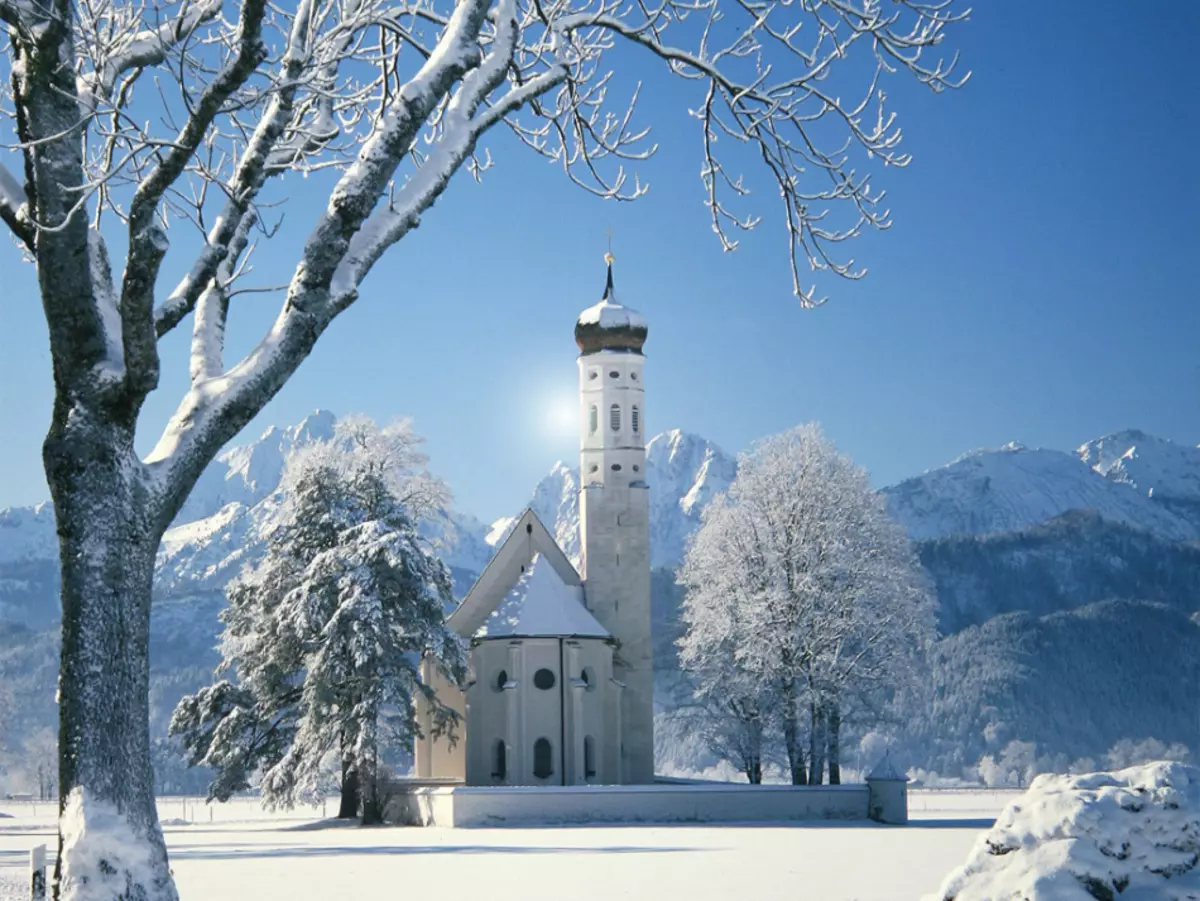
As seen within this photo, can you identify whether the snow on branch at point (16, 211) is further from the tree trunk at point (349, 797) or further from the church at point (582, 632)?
the church at point (582, 632)

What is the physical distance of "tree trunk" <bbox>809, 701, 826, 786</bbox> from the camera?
147ft

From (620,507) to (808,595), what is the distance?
40.6 ft

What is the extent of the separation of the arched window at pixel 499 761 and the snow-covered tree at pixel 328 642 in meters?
6.74

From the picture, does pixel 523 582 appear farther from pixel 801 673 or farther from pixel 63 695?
pixel 63 695

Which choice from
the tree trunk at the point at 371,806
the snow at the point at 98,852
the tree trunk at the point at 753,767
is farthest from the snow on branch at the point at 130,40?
the tree trunk at the point at 753,767

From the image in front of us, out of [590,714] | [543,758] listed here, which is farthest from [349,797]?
[590,714]

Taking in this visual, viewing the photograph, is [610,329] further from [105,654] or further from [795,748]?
[105,654]

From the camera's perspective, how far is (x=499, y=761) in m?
49.7

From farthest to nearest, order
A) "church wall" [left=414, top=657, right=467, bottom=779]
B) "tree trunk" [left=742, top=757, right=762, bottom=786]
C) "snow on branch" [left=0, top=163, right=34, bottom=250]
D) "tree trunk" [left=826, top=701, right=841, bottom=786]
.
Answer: "church wall" [left=414, top=657, right=467, bottom=779] < "tree trunk" [left=742, top=757, right=762, bottom=786] < "tree trunk" [left=826, top=701, right=841, bottom=786] < "snow on branch" [left=0, top=163, right=34, bottom=250]

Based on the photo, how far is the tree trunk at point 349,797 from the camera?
42.7 m

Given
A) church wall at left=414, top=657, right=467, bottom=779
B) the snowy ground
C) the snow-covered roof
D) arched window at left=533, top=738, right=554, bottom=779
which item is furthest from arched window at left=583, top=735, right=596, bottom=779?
the snowy ground

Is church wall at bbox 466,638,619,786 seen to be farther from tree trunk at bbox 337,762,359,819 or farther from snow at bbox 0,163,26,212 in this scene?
snow at bbox 0,163,26,212

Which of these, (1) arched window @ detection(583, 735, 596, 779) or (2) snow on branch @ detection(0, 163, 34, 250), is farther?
(1) arched window @ detection(583, 735, 596, 779)

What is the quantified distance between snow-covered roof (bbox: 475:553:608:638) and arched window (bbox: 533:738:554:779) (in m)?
3.35
